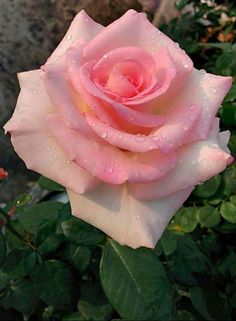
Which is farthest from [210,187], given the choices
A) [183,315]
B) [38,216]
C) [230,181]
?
[38,216]

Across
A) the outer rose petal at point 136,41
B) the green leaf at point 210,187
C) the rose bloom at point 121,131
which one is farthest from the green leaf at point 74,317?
the outer rose petal at point 136,41

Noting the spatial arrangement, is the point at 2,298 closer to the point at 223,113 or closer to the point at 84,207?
the point at 84,207

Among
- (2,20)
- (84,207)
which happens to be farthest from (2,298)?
(2,20)

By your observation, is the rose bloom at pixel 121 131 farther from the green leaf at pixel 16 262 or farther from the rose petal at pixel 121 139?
the green leaf at pixel 16 262

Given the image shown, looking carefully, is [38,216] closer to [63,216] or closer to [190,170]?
[63,216]

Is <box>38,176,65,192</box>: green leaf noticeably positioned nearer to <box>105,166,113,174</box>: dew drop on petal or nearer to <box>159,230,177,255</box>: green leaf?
<box>159,230,177,255</box>: green leaf
